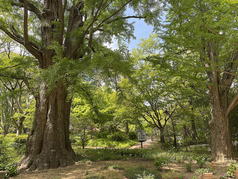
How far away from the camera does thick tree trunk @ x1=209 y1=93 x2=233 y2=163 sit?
21.8 ft

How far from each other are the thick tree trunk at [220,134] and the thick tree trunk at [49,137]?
6301 mm

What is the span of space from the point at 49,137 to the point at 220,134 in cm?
746

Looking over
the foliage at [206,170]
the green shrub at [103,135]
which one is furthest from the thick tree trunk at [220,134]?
the green shrub at [103,135]

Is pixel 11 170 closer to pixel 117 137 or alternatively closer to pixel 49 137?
pixel 49 137

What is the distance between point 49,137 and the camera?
20.6ft

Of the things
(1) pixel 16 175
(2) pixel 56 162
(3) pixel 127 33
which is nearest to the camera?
(1) pixel 16 175

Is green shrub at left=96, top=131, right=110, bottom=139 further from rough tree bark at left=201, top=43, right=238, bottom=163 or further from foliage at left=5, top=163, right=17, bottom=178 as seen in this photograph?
foliage at left=5, top=163, right=17, bottom=178

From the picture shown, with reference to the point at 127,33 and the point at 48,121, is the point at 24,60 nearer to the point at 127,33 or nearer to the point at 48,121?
the point at 48,121

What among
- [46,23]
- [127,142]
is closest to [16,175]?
[46,23]

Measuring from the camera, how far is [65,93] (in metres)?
7.12

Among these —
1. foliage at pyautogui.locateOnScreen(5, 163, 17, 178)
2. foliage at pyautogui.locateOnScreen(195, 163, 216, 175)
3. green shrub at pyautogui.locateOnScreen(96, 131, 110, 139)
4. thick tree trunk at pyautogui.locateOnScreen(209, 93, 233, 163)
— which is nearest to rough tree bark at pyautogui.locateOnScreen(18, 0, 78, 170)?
foliage at pyautogui.locateOnScreen(5, 163, 17, 178)

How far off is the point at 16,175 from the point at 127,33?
753cm

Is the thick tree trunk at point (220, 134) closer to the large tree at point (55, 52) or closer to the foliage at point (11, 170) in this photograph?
A: the large tree at point (55, 52)

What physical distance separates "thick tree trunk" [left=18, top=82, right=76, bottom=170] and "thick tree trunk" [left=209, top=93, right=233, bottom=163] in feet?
20.7
